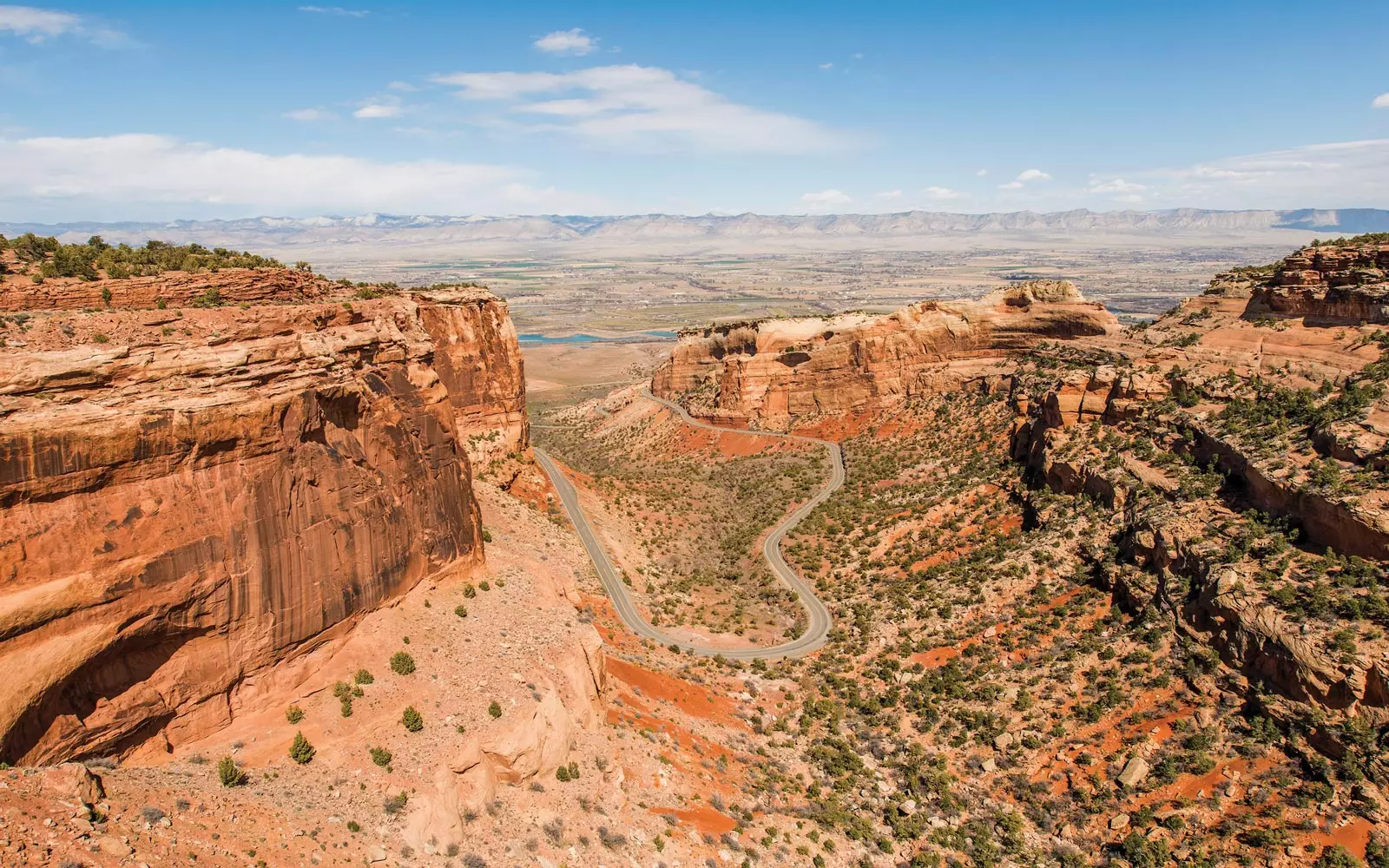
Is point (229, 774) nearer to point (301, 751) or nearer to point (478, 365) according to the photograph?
point (301, 751)

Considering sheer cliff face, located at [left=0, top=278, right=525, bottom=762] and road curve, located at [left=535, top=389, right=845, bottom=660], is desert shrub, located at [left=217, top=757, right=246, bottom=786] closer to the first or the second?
sheer cliff face, located at [left=0, top=278, right=525, bottom=762]

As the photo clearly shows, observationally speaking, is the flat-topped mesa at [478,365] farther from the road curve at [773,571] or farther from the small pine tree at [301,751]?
the small pine tree at [301,751]

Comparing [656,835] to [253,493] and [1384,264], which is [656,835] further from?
[1384,264]

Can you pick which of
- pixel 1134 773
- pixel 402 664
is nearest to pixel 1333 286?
pixel 1134 773

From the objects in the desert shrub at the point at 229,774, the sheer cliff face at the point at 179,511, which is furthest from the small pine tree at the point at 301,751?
the sheer cliff face at the point at 179,511

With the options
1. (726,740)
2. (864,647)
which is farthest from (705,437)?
(726,740)

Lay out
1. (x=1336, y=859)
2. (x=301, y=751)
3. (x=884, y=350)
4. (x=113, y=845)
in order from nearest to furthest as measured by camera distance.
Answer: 1. (x=113, y=845)
2. (x=301, y=751)
3. (x=1336, y=859)
4. (x=884, y=350)
